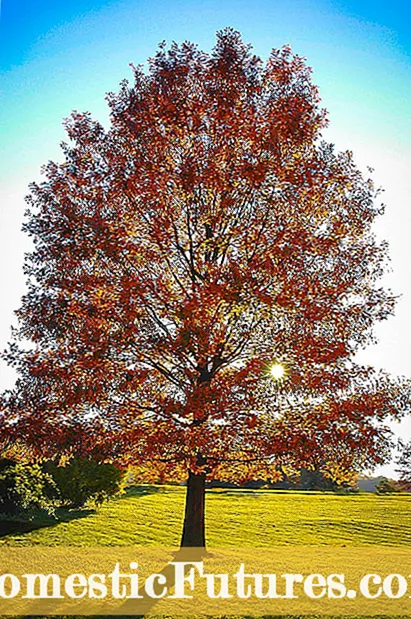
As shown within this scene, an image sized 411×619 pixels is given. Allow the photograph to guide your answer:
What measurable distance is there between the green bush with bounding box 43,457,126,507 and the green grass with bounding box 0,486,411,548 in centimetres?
75

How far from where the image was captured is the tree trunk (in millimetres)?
14125

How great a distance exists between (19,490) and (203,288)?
972 centimetres

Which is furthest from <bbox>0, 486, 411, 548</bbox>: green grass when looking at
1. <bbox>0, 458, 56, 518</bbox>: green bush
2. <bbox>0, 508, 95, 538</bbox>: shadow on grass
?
<bbox>0, 458, 56, 518</bbox>: green bush

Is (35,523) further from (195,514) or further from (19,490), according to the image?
(195,514)

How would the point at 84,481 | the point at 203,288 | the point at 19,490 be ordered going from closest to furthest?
the point at 203,288 → the point at 19,490 → the point at 84,481

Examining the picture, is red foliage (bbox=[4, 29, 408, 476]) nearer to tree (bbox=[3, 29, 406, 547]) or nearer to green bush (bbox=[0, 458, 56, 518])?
tree (bbox=[3, 29, 406, 547])

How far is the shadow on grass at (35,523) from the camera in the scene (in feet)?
63.0

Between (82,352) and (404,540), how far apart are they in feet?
46.9

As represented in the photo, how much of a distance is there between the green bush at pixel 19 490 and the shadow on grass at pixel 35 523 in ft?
1.68

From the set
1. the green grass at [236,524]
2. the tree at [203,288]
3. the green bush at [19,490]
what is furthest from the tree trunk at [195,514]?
the green bush at [19,490]

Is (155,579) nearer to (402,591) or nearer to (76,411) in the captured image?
(76,411)

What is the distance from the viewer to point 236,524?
74.0 ft

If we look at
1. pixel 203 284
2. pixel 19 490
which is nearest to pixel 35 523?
pixel 19 490

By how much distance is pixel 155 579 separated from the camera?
12164 mm
